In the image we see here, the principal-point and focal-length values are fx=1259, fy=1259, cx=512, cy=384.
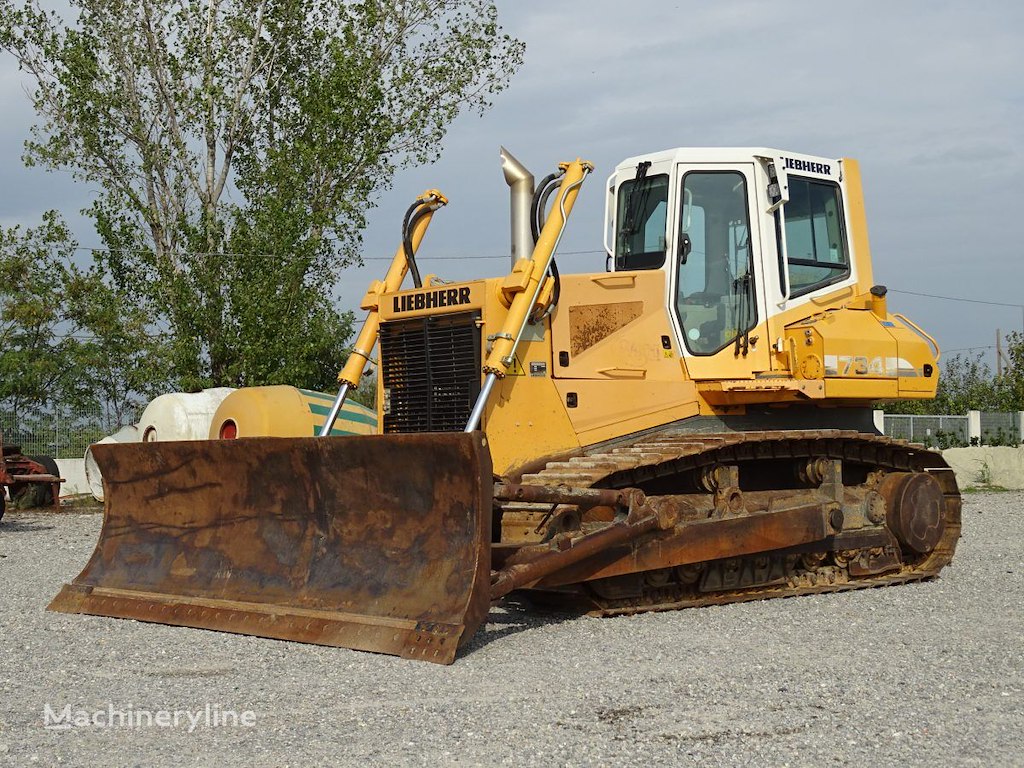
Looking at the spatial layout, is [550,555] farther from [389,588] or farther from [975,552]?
[975,552]

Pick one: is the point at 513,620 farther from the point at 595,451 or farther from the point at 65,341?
the point at 65,341

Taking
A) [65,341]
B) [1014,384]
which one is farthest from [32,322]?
[1014,384]

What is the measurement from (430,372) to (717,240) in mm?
2359

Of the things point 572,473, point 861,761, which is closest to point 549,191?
point 572,473

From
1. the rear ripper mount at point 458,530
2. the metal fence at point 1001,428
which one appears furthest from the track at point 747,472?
the metal fence at point 1001,428

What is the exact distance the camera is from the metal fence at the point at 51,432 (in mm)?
25812

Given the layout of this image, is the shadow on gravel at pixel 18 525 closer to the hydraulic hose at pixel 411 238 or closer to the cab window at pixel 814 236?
the hydraulic hose at pixel 411 238

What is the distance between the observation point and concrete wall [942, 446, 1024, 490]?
25875mm

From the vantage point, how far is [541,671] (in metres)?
6.51

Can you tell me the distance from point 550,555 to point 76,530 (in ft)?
37.9

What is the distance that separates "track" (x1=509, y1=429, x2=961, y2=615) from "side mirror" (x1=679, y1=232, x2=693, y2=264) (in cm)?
127

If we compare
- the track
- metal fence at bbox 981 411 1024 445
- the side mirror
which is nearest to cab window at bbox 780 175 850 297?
the side mirror

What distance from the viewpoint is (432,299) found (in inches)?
352

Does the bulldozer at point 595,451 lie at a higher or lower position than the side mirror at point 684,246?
lower
